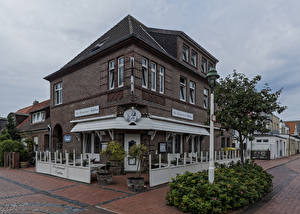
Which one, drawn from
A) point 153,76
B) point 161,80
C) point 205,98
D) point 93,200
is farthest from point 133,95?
point 205,98

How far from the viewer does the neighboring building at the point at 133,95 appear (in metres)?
11.8

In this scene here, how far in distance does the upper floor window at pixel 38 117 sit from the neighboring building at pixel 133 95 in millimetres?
4804

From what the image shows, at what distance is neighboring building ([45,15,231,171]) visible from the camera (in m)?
11.8

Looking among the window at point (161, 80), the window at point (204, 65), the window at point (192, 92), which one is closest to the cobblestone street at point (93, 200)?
the window at point (161, 80)

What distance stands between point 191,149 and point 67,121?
9.27m

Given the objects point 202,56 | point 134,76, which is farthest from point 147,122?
point 202,56

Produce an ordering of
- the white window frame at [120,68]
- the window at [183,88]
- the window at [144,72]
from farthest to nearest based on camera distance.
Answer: the window at [183,88] < the window at [144,72] < the white window frame at [120,68]

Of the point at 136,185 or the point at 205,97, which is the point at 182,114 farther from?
the point at 136,185

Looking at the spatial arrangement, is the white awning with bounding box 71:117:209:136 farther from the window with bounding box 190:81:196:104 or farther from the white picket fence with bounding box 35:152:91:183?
the window with bounding box 190:81:196:104

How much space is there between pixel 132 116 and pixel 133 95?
1.05 meters

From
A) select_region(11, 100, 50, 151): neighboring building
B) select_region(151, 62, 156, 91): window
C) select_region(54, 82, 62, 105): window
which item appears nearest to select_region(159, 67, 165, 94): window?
select_region(151, 62, 156, 91): window

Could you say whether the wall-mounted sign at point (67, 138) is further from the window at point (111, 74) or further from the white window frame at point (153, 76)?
the white window frame at point (153, 76)

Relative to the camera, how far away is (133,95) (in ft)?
37.3

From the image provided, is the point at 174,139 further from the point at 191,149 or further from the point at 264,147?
the point at 264,147
